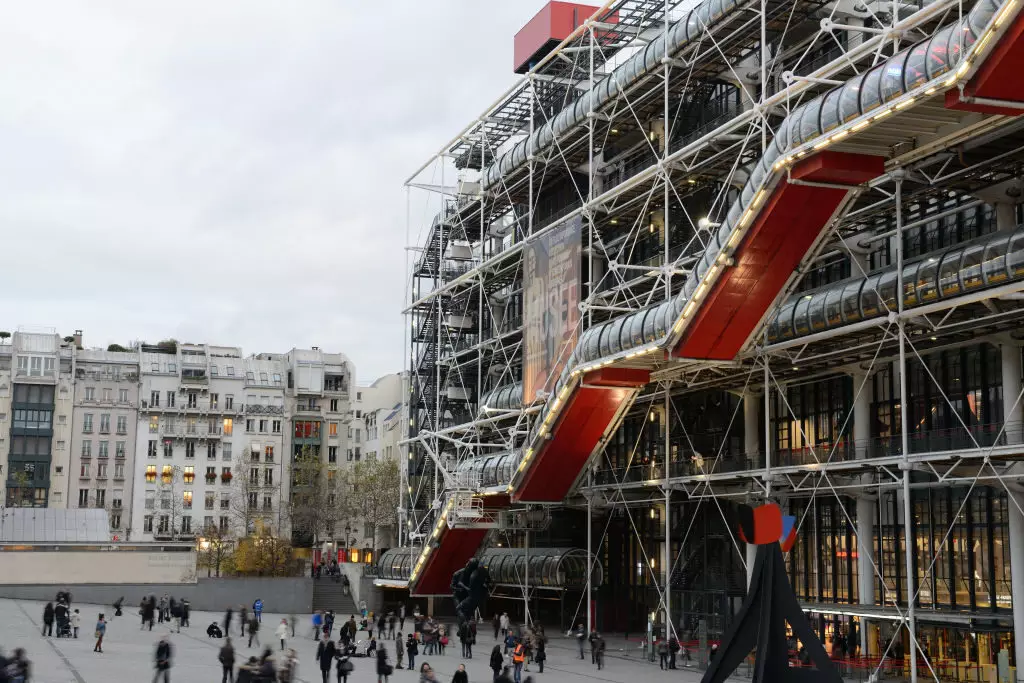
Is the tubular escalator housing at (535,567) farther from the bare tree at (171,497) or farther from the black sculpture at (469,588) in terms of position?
the bare tree at (171,497)

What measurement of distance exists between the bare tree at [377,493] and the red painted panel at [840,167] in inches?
2145

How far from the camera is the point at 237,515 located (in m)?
87.9

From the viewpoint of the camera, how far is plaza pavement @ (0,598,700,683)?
29.4m

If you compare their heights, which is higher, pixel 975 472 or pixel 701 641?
pixel 975 472

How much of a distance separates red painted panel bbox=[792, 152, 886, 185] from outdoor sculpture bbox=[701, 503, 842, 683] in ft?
32.2

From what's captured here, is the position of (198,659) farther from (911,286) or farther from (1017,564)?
(1017,564)

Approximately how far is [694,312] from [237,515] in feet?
202

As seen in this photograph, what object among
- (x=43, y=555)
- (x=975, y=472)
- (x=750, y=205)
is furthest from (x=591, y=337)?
Answer: (x=43, y=555)

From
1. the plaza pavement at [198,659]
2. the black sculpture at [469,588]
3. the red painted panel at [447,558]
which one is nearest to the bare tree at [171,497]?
the plaza pavement at [198,659]

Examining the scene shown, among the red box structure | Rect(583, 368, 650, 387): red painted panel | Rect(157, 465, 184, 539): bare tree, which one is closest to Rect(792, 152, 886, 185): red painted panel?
Rect(583, 368, 650, 387): red painted panel

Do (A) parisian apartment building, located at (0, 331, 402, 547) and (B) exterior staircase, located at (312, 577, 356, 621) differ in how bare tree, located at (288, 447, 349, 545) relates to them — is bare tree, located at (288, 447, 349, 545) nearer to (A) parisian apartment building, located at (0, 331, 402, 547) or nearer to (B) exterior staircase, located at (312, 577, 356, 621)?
(A) parisian apartment building, located at (0, 331, 402, 547)

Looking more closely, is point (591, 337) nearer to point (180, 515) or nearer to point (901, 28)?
point (901, 28)

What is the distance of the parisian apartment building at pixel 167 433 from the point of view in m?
88.4

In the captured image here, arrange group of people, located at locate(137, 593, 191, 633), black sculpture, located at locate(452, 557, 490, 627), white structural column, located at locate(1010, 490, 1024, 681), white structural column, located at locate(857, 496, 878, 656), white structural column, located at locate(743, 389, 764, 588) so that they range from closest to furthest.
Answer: white structural column, located at locate(1010, 490, 1024, 681)
white structural column, located at locate(857, 496, 878, 656)
white structural column, located at locate(743, 389, 764, 588)
group of people, located at locate(137, 593, 191, 633)
black sculpture, located at locate(452, 557, 490, 627)
